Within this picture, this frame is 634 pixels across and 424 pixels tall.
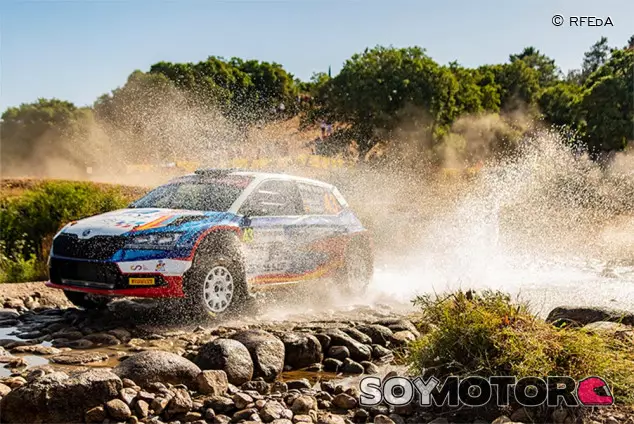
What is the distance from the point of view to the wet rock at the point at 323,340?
6.65 m

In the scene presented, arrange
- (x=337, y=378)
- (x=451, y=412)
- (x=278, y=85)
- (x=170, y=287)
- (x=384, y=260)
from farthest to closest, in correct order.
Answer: (x=278, y=85), (x=384, y=260), (x=170, y=287), (x=337, y=378), (x=451, y=412)

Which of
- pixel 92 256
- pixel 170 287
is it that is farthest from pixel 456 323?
pixel 92 256

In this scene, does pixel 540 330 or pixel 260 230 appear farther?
pixel 260 230

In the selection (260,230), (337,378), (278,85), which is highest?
(278,85)

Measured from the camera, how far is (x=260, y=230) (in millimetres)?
8438

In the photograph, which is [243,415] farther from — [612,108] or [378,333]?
[612,108]

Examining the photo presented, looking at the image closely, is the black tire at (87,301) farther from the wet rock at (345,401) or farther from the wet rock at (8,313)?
the wet rock at (345,401)

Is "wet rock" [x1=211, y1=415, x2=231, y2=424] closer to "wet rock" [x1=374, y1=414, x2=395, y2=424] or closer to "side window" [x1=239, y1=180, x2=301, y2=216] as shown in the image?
"wet rock" [x1=374, y1=414, x2=395, y2=424]

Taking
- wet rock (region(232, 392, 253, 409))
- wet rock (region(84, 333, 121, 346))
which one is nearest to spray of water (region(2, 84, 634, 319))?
wet rock (region(84, 333, 121, 346))

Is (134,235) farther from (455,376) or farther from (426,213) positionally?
(426,213)

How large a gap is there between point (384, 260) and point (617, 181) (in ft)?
55.0

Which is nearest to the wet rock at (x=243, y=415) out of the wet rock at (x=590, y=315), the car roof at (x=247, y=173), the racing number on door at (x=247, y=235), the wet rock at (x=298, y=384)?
the wet rock at (x=298, y=384)

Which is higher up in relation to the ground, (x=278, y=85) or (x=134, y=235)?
(x=278, y=85)

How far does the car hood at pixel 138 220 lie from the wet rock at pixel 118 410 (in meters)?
3.14
